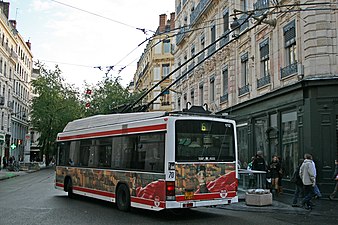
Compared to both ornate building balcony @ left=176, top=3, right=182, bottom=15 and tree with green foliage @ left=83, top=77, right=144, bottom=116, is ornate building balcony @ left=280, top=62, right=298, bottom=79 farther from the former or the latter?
tree with green foliage @ left=83, top=77, right=144, bottom=116

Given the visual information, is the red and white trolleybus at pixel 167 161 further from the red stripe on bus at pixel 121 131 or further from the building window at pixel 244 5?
the building window at pixel 244 5

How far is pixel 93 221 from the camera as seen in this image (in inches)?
428

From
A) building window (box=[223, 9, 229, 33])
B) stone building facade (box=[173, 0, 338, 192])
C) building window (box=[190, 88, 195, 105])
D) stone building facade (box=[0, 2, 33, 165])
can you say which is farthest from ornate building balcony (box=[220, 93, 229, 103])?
stone building facade (box=[0, 2, 33, 165])

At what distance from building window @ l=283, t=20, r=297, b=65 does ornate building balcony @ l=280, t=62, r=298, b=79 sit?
0.27 meters

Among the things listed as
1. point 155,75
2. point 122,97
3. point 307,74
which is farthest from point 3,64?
point 307,74

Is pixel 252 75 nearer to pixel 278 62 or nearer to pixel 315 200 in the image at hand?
pixel 278 62

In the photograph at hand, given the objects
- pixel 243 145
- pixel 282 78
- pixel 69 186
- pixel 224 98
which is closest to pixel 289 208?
pixel 282 78

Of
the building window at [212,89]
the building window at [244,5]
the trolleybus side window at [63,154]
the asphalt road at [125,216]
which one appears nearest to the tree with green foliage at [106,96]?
the building window at [212,89]

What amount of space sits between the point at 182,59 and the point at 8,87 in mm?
29274

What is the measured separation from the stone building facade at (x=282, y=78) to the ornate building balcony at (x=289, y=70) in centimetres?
4

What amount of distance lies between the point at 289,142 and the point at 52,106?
4619 centimetres

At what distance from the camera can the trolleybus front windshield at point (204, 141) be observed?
36.9 ft

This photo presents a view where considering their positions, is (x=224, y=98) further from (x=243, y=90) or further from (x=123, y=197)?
(x=123, y=197)

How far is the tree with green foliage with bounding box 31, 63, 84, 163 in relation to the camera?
58.7 meters
